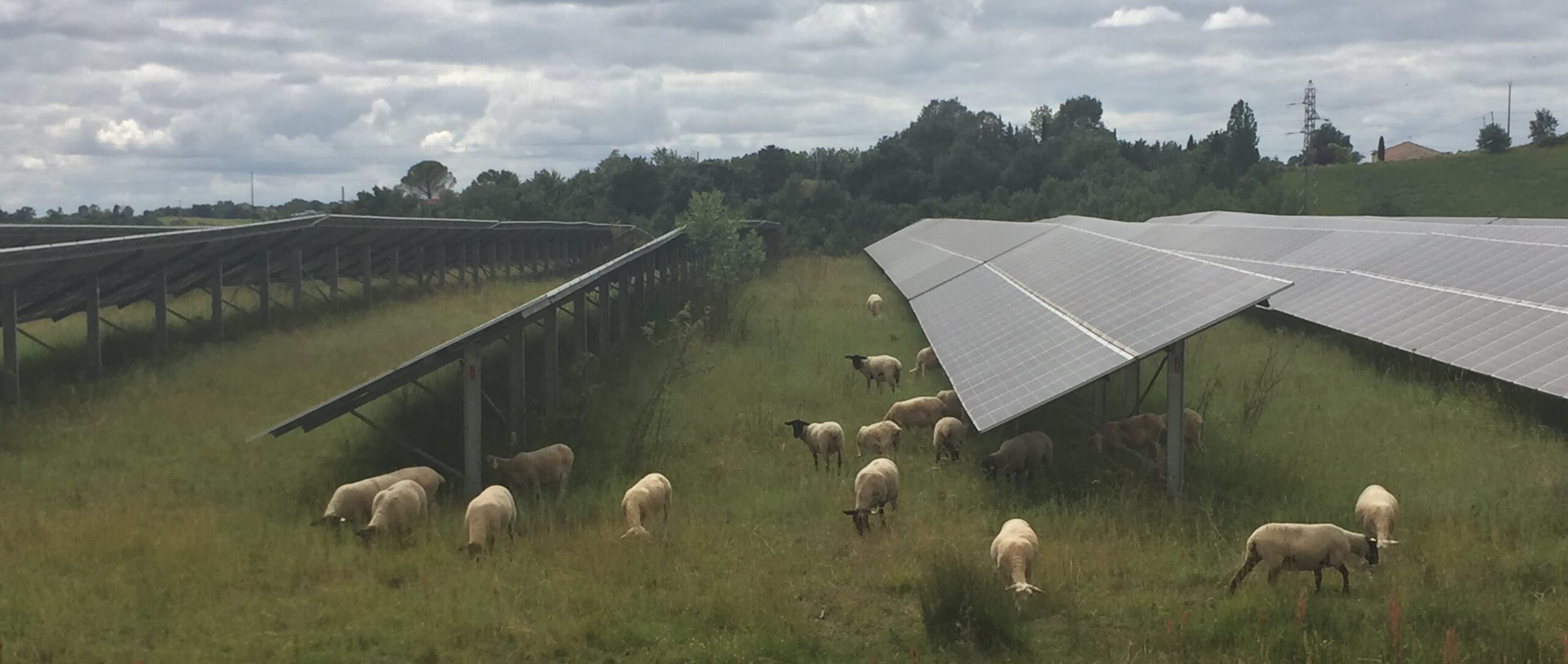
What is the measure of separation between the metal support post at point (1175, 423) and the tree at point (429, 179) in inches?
3794

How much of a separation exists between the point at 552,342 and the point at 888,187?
73445 mm

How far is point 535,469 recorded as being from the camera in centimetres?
1379

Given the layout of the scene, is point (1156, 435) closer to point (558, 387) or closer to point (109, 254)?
point (558, 387)

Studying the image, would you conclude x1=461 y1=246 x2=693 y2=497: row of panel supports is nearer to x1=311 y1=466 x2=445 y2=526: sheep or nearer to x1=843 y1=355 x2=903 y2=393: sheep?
x1=311 y1=466 x2=445 y2=526: sheep

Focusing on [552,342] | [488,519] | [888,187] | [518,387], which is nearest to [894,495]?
[488,519]

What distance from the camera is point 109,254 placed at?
823 inches

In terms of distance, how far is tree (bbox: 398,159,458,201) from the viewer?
104m

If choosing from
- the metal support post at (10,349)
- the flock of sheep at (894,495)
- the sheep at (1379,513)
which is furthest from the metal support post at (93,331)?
the sheep at (1379,513)

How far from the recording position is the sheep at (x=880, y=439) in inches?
595

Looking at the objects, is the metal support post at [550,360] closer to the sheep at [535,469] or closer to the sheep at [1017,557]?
the sheep at [535,469]

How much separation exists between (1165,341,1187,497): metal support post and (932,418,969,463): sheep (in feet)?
10.3

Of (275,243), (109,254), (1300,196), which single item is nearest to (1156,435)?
(109,254)

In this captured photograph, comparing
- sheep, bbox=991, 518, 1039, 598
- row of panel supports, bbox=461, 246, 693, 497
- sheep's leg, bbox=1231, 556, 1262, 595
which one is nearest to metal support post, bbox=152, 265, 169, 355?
row of panel supports, bbox=461, 246, 693, 497

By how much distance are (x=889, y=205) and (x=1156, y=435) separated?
72084 mm
